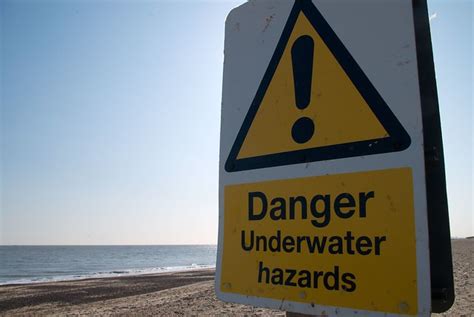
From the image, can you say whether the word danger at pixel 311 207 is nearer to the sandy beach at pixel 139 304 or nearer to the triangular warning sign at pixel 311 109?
the triangular warning sign at pixel 311 109

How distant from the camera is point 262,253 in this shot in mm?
1240

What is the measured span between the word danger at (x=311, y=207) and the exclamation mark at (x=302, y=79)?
0.70 feet

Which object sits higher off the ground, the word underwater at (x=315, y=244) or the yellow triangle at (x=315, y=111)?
the yellow triangle at (x=315, y=111)

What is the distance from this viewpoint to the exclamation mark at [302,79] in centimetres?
122

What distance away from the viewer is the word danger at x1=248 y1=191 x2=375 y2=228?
1.06 m

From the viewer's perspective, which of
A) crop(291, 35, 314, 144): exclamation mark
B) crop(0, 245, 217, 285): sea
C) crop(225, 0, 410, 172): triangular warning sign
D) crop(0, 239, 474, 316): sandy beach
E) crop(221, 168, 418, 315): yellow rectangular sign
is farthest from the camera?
crop(0, 245, 217, 285): sea

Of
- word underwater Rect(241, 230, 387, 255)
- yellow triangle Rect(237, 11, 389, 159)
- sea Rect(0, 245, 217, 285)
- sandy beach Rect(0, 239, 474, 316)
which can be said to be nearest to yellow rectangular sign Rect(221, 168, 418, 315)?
word underwater Rect(241, 230, 387, 255)

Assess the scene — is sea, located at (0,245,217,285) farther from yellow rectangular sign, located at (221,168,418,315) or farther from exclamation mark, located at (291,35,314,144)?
exclamation mark, located at (291,35,314,144)

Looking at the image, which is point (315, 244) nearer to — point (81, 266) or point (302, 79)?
point (302, 79)

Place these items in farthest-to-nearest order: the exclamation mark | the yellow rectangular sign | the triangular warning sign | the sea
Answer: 1. the sea
2. the exclamation mark
3. the triangular warning sign
4. the yellow rectangular sign

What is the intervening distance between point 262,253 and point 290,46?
0.78 m

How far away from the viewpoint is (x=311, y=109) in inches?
47.9

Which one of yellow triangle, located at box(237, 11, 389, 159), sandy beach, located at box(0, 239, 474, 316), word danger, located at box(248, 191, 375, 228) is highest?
yellow triangle, located at box(237, 11, 389, 159)

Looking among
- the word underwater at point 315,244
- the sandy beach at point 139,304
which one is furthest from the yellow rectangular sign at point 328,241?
the sandy beach at point 139,304
